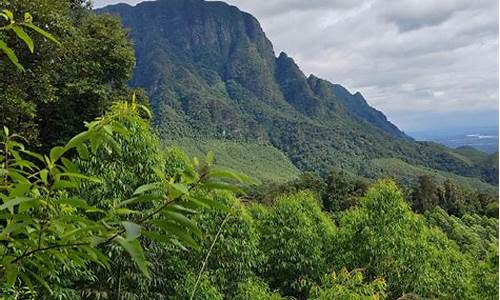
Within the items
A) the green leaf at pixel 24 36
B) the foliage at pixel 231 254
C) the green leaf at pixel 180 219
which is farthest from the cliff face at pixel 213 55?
the green leaf at pixel 180 219

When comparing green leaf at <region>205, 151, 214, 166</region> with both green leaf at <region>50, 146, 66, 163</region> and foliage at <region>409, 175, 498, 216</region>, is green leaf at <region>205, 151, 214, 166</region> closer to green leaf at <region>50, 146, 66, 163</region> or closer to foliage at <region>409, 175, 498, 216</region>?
green leaf at <region>50, 146, 66, 163</region>

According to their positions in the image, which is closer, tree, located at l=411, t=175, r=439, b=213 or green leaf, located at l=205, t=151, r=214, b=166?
green leaf, located at l=205, t=151, r=214, b=166

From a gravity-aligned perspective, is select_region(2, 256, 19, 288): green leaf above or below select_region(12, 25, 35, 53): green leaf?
below

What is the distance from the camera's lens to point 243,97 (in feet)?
421

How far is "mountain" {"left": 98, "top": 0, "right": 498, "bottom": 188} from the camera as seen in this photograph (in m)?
98.4

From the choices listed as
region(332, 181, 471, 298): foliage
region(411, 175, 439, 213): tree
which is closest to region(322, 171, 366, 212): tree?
region(411, 175, 439, 213): tree

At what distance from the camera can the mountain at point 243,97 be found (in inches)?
3873

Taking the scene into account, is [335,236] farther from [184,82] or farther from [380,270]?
[184,82]

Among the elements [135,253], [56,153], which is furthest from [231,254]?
[135,253]

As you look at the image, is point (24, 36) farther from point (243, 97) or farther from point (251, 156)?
point (243, 97)

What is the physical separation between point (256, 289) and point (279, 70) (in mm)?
139862

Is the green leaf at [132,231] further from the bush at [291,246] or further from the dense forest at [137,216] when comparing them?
the bush at [291,246]

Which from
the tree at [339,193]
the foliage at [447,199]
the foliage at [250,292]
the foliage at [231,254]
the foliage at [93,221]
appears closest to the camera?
the foliage at [93,221]

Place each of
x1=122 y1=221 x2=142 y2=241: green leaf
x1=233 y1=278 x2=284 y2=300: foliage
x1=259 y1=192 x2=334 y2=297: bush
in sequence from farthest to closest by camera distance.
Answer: x1=259 y1=192 x2=334 y2=297: bush < x1=233 y1=278 x2=284 y2=300: foliage < x1=122 y1=221 x2=142 y2=241: green leaf
